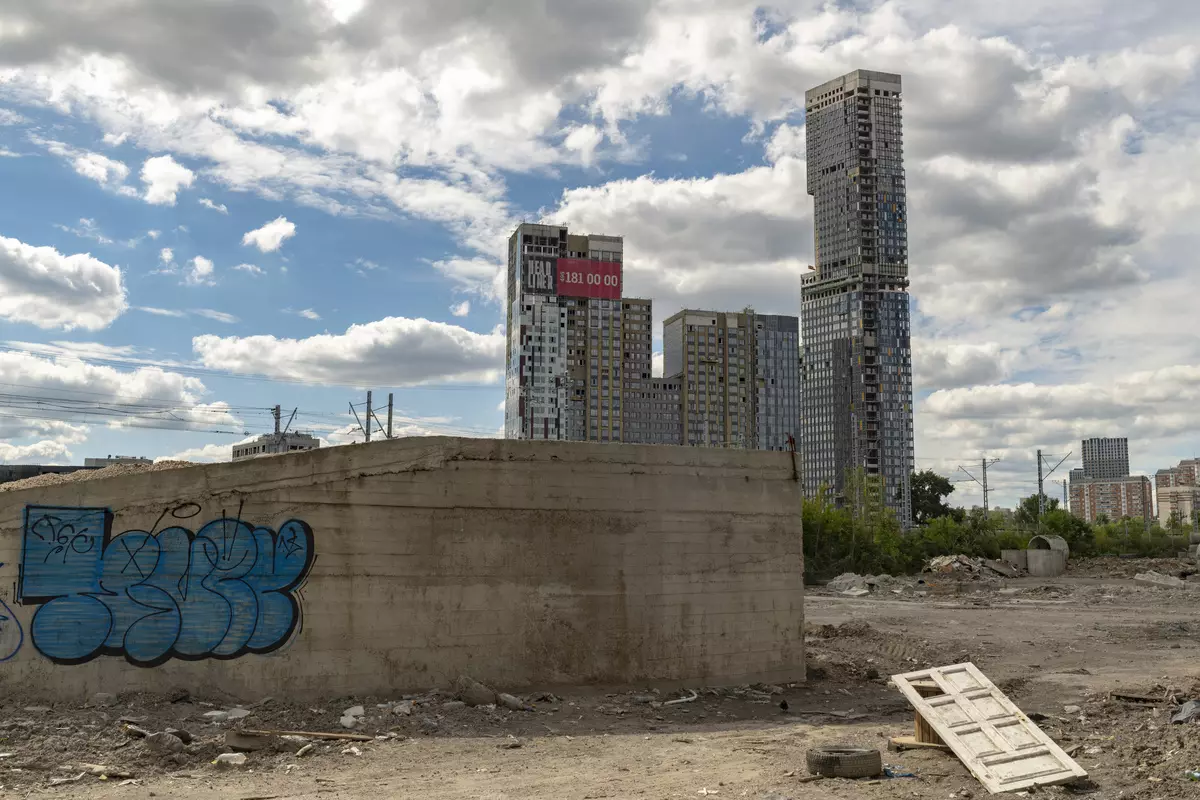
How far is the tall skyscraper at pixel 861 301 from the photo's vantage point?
4719 inches

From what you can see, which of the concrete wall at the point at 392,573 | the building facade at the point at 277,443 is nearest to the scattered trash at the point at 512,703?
the concrete wall at the point at 392,573

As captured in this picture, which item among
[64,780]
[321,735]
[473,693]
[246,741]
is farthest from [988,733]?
[64,780]

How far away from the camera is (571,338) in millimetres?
106000

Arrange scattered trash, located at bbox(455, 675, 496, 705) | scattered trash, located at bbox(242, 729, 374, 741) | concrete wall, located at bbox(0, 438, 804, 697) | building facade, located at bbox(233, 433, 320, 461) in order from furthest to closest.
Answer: building facade, located at bbox(233, 433, 320, 461) < scattered trash, located at bbox(455, 675, 496, 705) < concrete wall, located at bbox(0, 438, 804, 697) < scattered trash, located at bbox(242, 729, 374, 741)

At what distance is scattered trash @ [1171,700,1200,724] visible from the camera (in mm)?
9477

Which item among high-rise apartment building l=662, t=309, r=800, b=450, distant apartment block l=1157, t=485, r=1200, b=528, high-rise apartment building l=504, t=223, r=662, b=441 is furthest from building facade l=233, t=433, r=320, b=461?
distant apartment block l=1157, t=485, r=1200, b=528

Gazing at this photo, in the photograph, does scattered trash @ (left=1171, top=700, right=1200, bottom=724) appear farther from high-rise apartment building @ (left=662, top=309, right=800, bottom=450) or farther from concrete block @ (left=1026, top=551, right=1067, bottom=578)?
high-rise apartment building @ (left=662, top=309, right=800, bottom=450)

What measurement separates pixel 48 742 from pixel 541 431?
95.4 meters

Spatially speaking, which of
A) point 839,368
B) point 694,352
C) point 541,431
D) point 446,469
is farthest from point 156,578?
point 839,368

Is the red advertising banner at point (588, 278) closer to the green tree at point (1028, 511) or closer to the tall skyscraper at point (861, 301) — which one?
the tall skyscraper at point (861, 301)

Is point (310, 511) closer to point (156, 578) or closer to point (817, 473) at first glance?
point (156, 578)

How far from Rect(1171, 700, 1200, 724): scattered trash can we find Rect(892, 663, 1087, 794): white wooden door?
5.40ft

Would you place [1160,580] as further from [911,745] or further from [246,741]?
[246,741]

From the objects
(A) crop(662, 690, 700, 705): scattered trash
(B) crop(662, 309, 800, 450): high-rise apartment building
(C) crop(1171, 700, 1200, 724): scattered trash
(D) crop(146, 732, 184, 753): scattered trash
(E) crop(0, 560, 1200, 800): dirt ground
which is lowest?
(A) crop(662, 690, 700, 705): scattered trash
